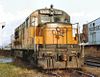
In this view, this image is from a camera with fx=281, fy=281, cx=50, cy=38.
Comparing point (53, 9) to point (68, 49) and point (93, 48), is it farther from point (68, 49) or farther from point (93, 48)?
point (93, 48)

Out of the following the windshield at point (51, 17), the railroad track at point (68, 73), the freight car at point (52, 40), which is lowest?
the railroad track at point (68, 73)

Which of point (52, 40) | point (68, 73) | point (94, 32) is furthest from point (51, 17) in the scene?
point (94, 32)

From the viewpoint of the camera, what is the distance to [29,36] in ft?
51.9

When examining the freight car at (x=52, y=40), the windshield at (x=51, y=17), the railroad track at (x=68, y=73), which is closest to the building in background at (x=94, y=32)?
the windshield at (x=51, y=17)

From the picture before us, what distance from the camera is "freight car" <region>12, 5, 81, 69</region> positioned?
1397 centimetres

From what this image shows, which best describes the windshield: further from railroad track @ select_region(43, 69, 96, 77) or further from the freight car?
railroad track @ select_region(43, 69, 96, 77)

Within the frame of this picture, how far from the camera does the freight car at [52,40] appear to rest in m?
14.0

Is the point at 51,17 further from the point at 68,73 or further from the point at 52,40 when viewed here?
the point at 68,73

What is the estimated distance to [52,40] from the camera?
1470 cm

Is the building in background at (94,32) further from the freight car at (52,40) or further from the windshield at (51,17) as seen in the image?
the freight car at (52,40)

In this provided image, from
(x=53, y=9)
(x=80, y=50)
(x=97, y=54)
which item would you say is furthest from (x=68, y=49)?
(x=97, y=54)

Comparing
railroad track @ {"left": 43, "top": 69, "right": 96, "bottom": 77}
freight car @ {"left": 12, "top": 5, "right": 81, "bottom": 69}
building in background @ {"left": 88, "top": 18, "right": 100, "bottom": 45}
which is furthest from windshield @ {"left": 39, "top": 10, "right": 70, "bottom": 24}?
building in background @ {"left": 88, "top": 18, "right": 100, "bottom": 45}

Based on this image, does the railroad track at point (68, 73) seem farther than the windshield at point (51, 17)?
No

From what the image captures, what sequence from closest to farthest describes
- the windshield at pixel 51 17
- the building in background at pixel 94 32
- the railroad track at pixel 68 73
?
the railroad track at pixel 68 73 → the windshield at pixel 51 17 → the building in background at pixel 94 32
